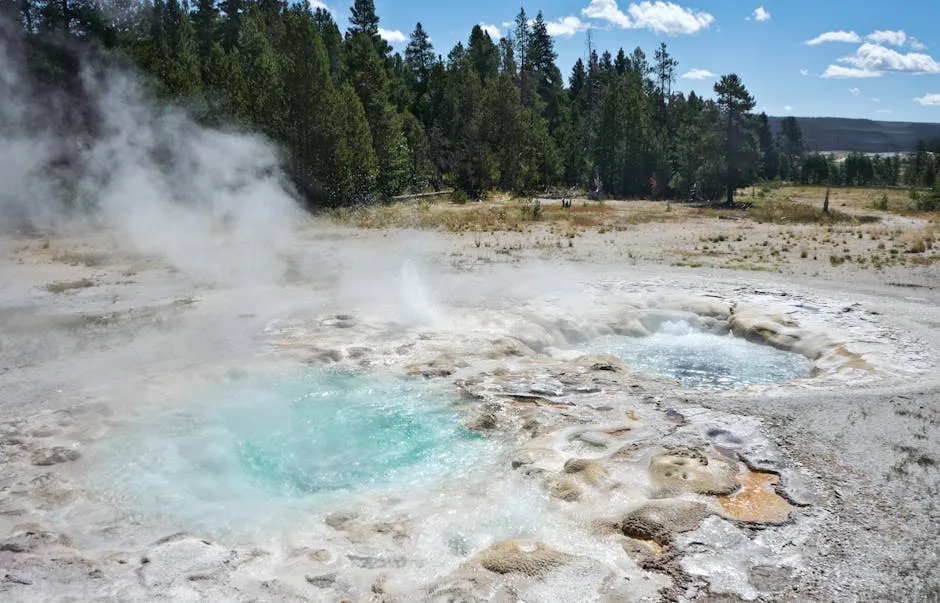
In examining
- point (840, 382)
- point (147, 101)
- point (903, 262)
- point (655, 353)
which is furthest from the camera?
point (147, 101)

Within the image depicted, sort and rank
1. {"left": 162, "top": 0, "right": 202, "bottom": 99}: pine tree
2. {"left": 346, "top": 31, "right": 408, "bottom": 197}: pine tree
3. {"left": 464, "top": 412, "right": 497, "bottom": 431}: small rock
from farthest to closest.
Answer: {"left": 346, "top": 31, "right": 408, "bottom": 197}: pine tree
{"left": 162, "top": 0, "right": 202, "bottom": 99}: pine tree
{"left": 464, "top": 412, "right": 497, "bottom": 431}: small rock

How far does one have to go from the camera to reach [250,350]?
8156 millimetres

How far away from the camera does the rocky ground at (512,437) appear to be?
13.1ft

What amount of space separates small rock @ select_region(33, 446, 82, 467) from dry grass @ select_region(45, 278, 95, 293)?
266 inches

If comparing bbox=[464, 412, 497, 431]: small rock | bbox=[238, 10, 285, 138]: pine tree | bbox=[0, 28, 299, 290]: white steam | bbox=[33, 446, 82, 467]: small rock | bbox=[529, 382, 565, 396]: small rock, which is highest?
bbox=[238, 10, 285, 138]: pine tree

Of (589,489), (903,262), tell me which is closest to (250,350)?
(589,489)

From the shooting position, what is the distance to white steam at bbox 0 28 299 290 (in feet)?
46.8

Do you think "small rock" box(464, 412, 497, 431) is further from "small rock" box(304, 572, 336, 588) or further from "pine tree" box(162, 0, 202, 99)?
"pine tree" box(162, 0, 202, 99)

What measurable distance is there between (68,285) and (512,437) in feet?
30.1

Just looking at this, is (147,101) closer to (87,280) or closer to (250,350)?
(87,280)

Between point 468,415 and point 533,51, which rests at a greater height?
point 533,51

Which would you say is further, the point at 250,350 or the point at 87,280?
the point at 87,280

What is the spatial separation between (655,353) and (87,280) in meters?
9.67

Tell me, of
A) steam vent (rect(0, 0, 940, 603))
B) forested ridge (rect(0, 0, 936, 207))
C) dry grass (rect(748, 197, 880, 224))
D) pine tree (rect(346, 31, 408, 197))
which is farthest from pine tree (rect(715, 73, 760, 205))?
pine tree (rect(346, 31, 408, 197))
